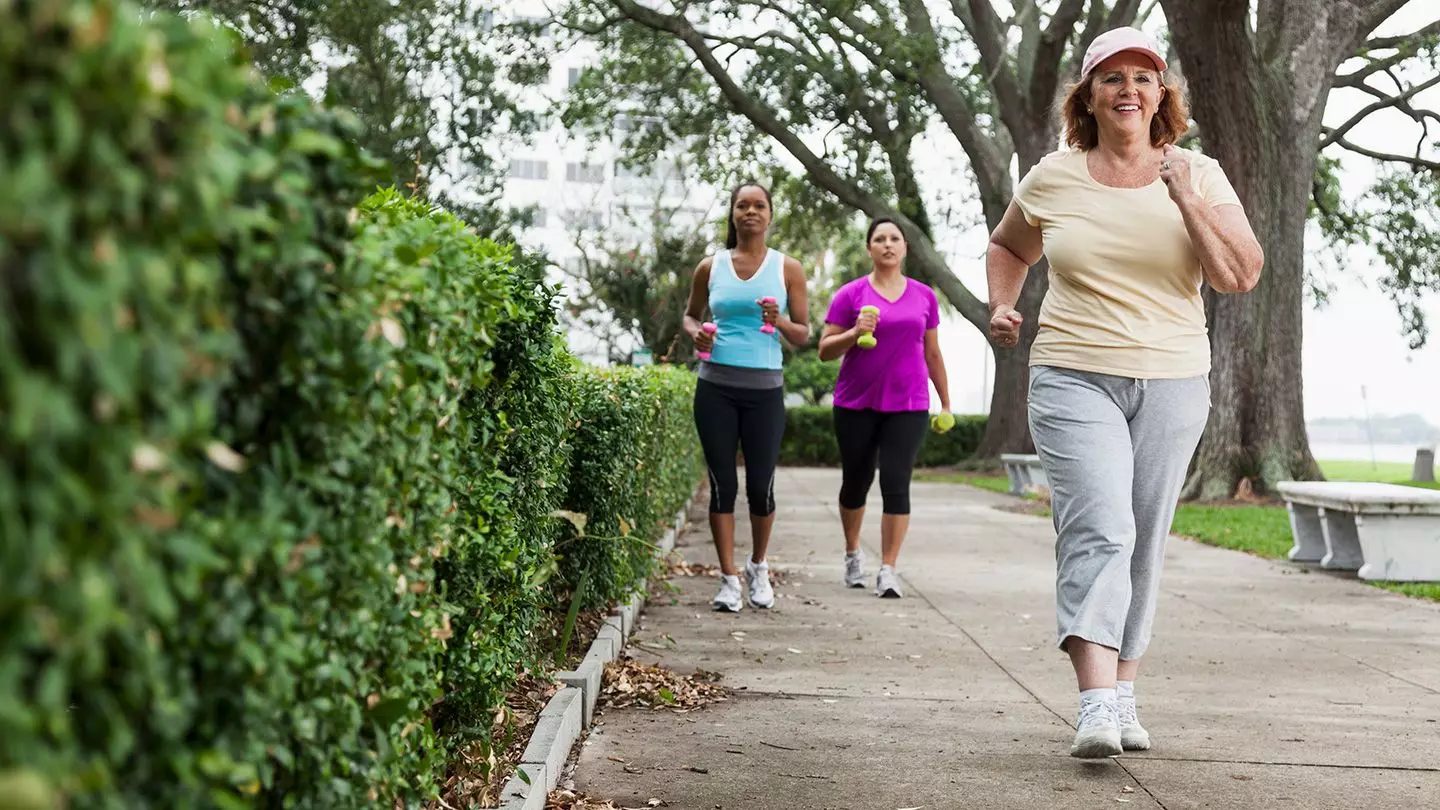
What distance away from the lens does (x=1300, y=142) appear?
725 inches

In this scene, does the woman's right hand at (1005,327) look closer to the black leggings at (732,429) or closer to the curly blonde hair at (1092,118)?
the curly blonde hair at (1092,118)

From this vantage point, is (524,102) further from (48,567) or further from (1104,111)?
(48,567)

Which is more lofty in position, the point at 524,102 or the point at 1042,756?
the point at 524,102

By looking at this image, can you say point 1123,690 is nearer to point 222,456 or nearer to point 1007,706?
point 1007,706

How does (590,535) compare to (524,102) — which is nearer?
(590,535)

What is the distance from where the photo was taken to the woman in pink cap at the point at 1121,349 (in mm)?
4605

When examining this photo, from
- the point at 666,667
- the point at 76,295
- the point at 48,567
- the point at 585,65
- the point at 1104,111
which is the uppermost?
the point at 585,65

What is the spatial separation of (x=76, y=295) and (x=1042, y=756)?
13.3 ft

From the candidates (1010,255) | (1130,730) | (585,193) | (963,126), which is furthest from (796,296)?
(585,193)

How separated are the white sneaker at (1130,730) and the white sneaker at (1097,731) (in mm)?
231

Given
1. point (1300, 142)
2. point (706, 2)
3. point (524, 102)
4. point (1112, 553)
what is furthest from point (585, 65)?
point (1112, 553)

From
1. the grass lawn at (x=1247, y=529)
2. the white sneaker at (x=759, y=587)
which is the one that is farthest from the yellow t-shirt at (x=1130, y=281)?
the grass lawn at (x=1247, y=529)

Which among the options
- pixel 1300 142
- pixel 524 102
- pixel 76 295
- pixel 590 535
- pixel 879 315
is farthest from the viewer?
pixel 524 102

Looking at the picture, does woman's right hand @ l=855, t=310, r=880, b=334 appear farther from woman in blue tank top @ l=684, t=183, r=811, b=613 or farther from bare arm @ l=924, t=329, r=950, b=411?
bare arm @ l=924, t=329, r=950, b=411
